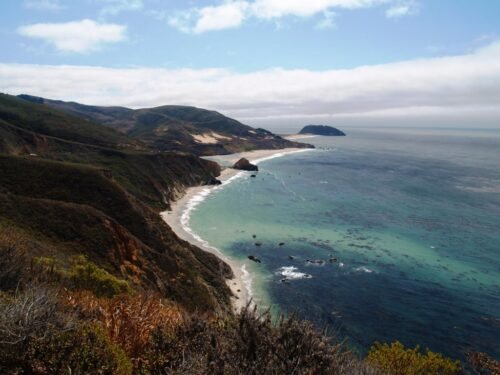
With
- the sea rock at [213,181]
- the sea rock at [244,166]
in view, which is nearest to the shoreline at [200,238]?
the sea rock at [213,181]

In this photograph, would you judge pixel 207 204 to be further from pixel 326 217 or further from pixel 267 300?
pixel 267 300

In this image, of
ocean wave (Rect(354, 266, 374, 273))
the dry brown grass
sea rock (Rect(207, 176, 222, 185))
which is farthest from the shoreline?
ocean wave (Rect(354, 266, 374, 273))

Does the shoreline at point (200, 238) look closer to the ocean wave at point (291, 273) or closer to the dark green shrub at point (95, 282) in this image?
the ocean wave at point (291, 273)

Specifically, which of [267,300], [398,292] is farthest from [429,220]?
[267,300]

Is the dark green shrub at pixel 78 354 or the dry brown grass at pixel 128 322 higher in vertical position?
the dark green shrub at pixel 78 354

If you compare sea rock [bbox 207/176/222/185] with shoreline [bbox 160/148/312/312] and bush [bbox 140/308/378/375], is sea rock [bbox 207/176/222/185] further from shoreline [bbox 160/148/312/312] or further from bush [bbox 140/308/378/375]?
bush [bbox 140/308/378/375]

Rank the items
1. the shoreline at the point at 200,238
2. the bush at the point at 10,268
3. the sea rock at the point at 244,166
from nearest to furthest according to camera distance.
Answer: the bush at the point at 10,268
the shoreline at the point at 200,238
the sea rock at the point at 244,166
